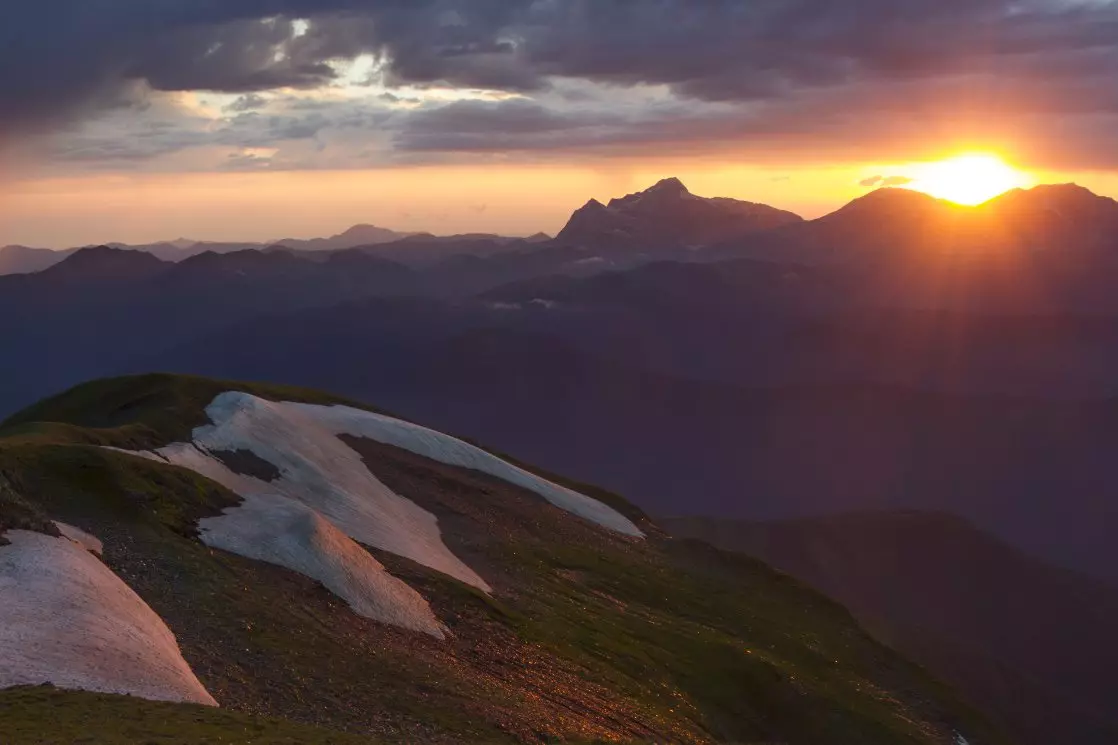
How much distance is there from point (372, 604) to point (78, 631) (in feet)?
63.7

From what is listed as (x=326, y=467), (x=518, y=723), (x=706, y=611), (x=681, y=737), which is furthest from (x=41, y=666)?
(x=706, y=611)

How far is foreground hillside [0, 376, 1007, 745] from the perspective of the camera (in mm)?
32719

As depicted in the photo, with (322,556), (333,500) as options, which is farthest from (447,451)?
(322,556)

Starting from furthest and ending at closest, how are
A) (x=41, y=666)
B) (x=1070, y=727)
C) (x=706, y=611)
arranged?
(x=1070, y=727) → (x=706, y=611) → (x=41, y=666)

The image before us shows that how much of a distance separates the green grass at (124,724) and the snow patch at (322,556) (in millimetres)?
20255

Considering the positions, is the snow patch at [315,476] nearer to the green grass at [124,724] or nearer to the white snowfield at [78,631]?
the white snowfield at [78,631]

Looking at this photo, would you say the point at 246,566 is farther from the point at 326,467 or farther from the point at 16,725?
the point at 326,467

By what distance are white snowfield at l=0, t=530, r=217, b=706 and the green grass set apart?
1.59 meters

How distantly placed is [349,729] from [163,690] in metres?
6.89

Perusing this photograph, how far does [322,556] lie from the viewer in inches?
1966

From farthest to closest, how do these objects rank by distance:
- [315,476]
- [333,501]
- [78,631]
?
[315,476] < [333,501] < [78,631]

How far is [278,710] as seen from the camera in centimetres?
3262

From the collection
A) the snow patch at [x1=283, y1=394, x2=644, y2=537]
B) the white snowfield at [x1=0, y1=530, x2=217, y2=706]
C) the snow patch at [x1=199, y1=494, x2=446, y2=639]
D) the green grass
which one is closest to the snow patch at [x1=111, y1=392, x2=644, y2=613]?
the snow patch at [x1=199, y1=494, x2=446, y2=639]

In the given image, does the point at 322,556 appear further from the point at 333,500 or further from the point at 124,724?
the point at 124,724
